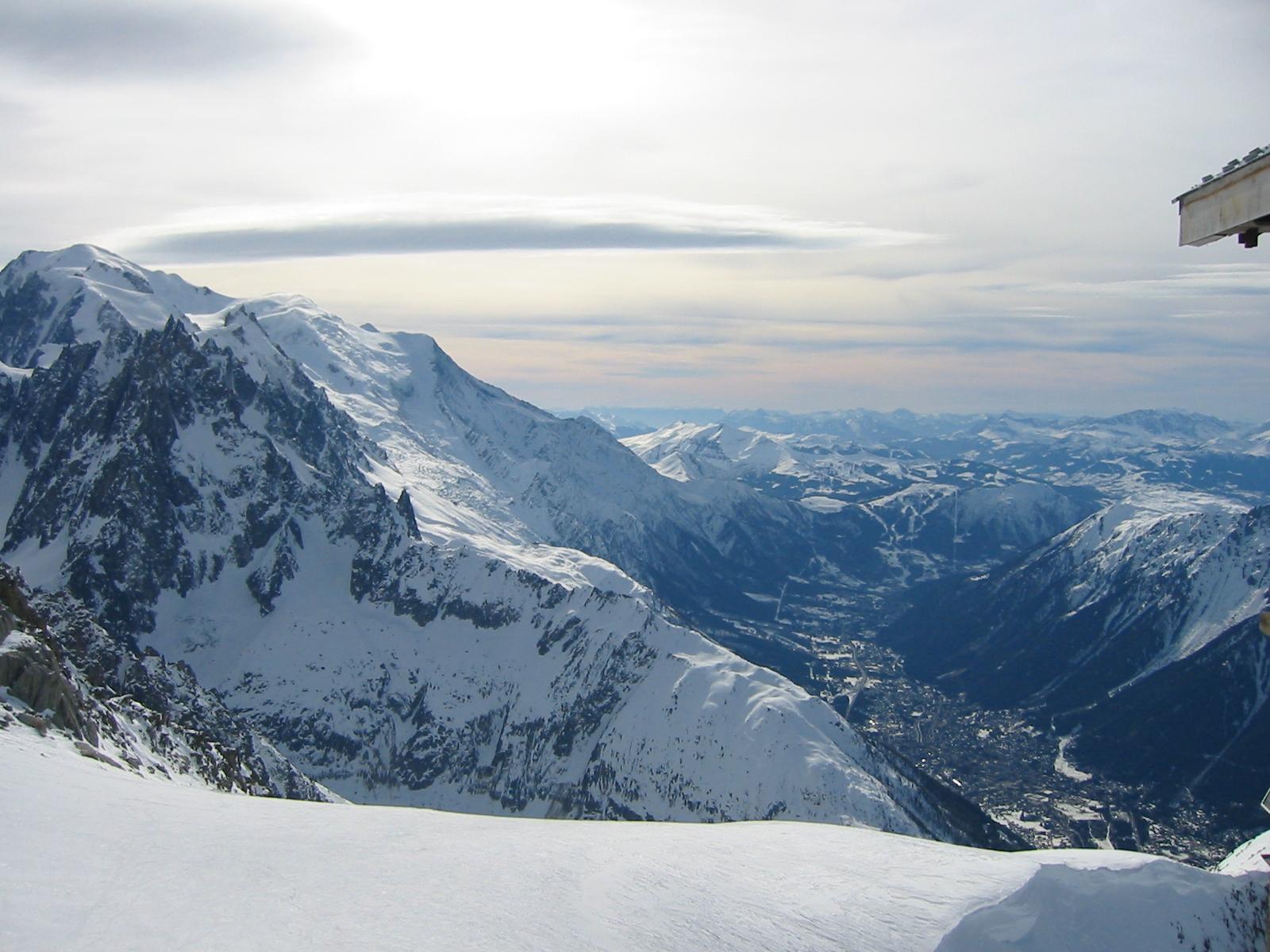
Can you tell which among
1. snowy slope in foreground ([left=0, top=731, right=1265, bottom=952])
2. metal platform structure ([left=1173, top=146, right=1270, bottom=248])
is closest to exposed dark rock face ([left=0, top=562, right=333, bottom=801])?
snowy slope in foreground ([left=0, top=731, right=1265, bottom=952])

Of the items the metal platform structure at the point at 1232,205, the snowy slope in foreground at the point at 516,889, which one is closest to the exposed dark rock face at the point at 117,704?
the snowy slope in foreground at the point at 516,889

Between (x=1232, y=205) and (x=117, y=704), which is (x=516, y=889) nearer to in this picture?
(x=1232, y=205)

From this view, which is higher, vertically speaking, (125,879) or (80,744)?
(125,879)

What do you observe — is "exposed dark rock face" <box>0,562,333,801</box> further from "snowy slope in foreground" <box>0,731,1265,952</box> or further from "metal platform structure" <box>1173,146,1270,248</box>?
→ "metal platform structure" <box>1173,146,1270,248</box>

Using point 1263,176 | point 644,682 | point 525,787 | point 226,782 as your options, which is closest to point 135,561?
point 525,787

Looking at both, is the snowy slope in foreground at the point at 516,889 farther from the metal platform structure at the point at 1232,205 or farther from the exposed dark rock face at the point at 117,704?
the exposed dark rock face at the point at 117,704

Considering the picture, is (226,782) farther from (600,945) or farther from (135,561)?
(135,561)
